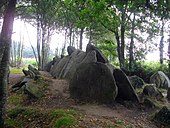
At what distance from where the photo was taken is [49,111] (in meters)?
9.01

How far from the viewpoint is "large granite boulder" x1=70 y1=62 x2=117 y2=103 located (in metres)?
10.7

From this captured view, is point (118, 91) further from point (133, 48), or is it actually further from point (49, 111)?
point (133, 48)

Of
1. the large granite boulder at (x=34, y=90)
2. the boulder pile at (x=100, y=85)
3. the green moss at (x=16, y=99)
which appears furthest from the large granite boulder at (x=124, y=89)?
the green moss at (x=16, y=99)

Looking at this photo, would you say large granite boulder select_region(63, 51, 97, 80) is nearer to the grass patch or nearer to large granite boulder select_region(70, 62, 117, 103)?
large granite boulder select_region(70, 62, 117, 103)

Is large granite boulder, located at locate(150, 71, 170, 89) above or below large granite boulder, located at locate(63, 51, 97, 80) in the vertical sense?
below

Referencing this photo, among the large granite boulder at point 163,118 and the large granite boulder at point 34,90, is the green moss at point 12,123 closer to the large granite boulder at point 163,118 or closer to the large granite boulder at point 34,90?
the large granite boulder at point 34,90

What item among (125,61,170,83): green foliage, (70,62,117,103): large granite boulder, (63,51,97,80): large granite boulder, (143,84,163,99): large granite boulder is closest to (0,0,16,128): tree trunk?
(70,62,117,103): large granite boulder

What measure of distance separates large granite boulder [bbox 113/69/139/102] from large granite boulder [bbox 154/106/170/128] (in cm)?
183

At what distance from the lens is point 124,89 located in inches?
439

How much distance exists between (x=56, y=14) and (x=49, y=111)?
763 inches

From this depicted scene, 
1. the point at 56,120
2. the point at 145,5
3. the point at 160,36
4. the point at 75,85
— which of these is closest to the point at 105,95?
the point at 75,85

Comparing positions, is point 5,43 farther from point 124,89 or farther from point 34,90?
point 124,89

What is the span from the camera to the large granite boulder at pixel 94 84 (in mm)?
10695

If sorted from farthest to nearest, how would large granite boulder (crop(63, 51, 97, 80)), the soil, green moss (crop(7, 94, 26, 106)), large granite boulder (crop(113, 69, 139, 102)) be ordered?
large granite boulder (crop(63, 51, 97, 80)) < large granite boulder (crop(113, 69, 139, 102)) < green moss (crop(7, 94, 26, 106)) < the soil
